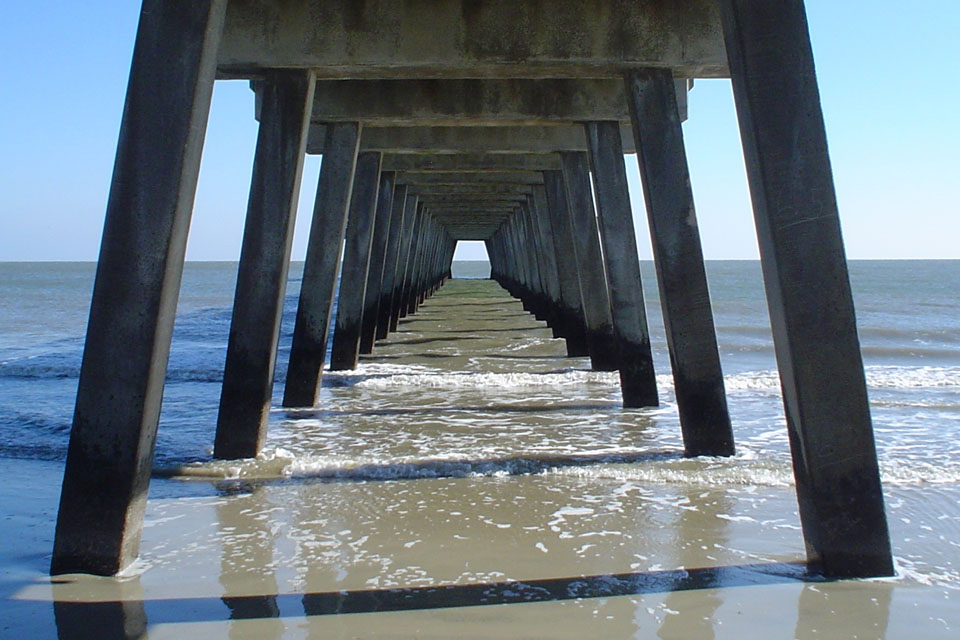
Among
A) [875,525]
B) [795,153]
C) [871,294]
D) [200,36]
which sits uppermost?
[871,294]

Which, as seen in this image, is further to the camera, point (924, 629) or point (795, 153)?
point (795, 153)

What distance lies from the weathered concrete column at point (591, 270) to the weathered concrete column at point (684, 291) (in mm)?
4489

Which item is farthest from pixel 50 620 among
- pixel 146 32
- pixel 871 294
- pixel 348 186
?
pixel 871 294

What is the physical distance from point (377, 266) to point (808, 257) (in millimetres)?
11086

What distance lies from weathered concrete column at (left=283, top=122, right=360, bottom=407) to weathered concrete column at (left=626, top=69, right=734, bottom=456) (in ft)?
11.0

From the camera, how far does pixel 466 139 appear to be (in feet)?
34.6

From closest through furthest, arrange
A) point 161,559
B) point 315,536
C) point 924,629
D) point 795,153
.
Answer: point 924,629, point 795,153, point 161,559, point 315,536

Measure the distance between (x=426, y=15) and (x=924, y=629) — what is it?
16.4 ft

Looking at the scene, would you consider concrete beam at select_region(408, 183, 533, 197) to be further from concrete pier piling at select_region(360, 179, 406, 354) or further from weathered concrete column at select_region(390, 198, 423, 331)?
concrete pier piling at select_region(360, 179, 406, 354)

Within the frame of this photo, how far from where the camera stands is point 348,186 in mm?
8422

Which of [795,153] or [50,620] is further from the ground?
[795,153]

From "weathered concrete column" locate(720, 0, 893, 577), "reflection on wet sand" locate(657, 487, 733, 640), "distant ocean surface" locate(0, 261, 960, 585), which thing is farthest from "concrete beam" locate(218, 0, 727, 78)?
"reflection on wet sand" locate(657, 487, 733, 640)

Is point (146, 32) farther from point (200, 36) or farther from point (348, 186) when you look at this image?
point (348, 186)

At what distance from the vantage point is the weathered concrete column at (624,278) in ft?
26.6
